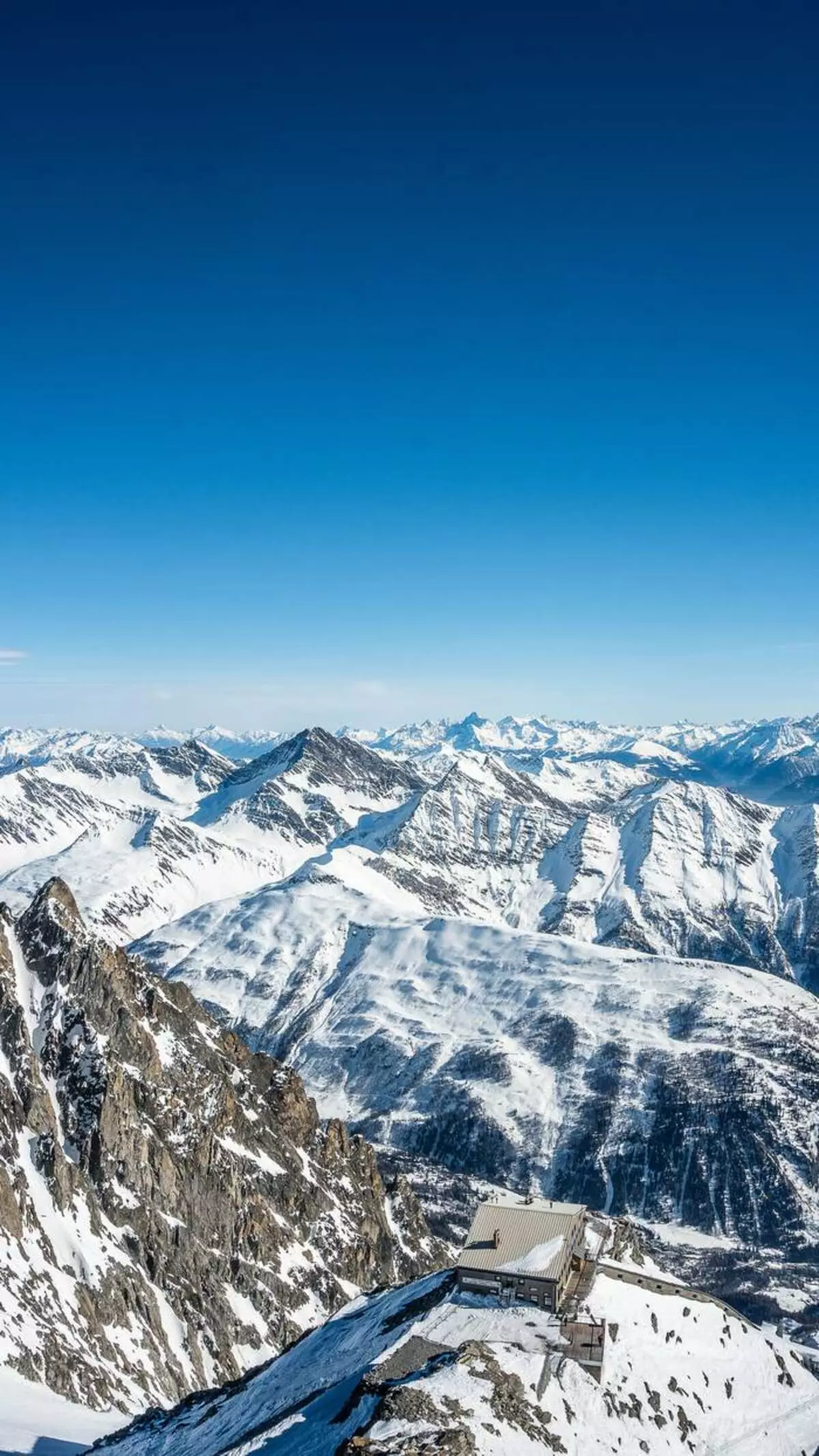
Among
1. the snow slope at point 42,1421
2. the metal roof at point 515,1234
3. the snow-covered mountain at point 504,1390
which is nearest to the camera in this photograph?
the snow-covered mountain at point 504,1390

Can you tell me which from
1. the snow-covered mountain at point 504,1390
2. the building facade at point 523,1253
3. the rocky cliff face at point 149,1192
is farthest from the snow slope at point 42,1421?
the building facade at point 523,1253

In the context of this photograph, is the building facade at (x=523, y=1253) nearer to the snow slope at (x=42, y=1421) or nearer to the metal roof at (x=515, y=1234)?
the metal roof at (x=515, y=1234)

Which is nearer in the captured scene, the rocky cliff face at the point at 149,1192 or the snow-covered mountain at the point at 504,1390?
the snow-covered mountain at the point at 504,1390

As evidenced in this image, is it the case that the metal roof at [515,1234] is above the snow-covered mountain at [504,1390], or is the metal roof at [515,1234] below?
above

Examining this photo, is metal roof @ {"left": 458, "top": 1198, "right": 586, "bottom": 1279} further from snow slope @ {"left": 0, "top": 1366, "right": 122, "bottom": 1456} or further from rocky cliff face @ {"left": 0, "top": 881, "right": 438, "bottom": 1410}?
rocky cliff face @ {"left": 0, "top": 881, "right": 438, "bottom": 1410}

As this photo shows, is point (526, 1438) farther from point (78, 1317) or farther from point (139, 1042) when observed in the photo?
point (139, 1042)

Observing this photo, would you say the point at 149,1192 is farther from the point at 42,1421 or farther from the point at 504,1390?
the point at 504,1390
